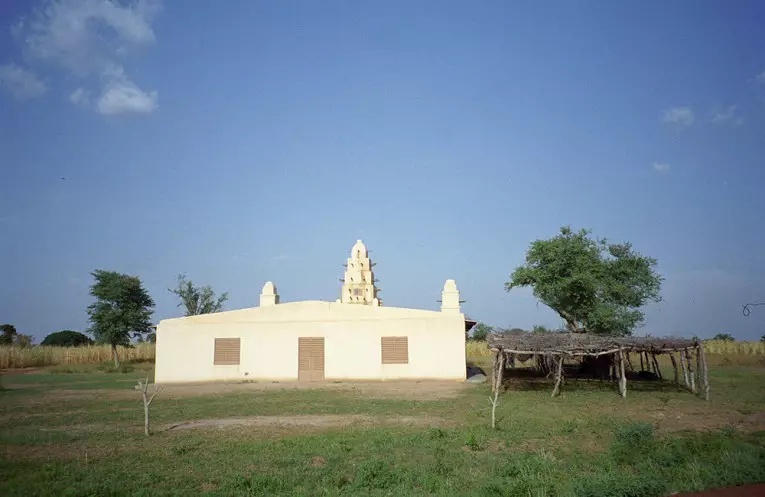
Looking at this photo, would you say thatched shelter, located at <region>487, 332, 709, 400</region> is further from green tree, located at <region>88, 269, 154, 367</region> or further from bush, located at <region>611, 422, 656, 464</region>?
green tree, located at <region>88, 269, 154, 367</region>

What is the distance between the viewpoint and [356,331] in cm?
3078

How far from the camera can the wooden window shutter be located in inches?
1195

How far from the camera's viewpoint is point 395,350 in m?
30.4

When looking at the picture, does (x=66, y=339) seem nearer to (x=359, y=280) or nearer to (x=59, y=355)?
(x=59, y=355)

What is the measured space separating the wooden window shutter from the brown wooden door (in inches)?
131

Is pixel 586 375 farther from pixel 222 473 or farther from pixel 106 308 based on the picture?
pixel 106 308

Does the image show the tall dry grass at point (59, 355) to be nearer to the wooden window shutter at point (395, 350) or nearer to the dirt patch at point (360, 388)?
the dirt patch at point (360, 388)

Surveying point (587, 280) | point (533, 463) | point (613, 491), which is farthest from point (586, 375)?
point (613, 491)

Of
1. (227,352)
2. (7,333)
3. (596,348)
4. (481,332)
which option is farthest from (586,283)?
(7,333)

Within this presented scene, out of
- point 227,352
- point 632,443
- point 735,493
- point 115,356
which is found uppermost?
point 227,352

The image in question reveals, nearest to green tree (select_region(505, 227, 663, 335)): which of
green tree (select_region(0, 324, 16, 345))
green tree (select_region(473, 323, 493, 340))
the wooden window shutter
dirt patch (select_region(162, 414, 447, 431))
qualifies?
the wooden window shutter

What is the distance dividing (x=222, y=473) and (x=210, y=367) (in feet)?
71.2

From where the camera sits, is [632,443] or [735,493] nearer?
[735,493]

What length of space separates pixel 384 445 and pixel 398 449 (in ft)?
1.37
